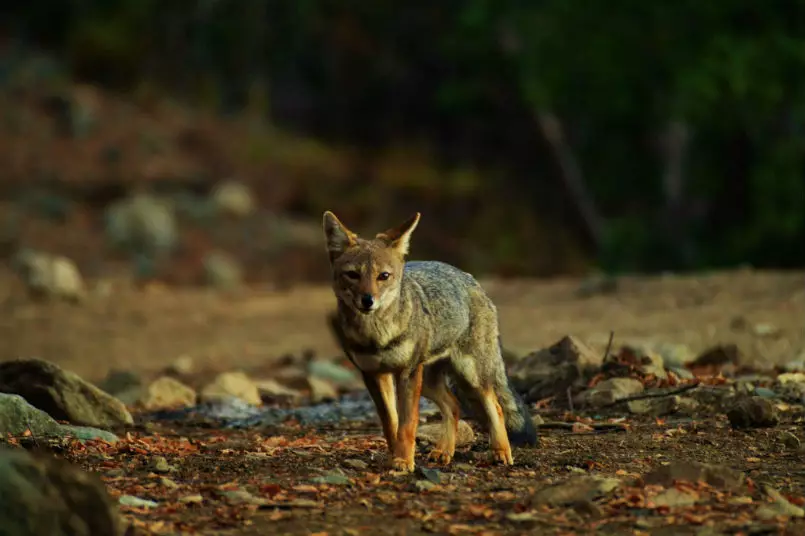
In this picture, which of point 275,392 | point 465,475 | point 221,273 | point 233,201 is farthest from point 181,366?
point 233,201

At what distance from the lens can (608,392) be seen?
35.3 feet

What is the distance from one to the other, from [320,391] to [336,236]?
5.35 metres

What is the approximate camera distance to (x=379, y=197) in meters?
35.3

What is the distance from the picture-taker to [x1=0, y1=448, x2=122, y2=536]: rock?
19.4ft

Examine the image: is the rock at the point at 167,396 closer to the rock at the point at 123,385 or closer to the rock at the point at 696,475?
the rock at the point at 123,385

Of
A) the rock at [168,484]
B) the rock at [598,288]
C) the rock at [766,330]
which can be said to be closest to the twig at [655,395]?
the rock at [168,484]

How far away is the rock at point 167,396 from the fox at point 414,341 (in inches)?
174

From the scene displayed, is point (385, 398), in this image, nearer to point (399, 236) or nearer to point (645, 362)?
point (399, 236)

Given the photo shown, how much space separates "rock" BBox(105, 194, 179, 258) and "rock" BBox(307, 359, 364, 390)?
16398mm

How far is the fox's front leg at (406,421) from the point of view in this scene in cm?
804

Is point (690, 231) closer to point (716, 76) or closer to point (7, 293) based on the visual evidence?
point (716, 76)

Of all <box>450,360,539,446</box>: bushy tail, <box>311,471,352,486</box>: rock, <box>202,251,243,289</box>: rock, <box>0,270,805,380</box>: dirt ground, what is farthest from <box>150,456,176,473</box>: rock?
<box>202,251,243,289</box>: rock

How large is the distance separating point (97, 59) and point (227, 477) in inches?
1295

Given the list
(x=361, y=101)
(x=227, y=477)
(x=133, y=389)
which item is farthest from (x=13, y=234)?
(x=227, y=477)
